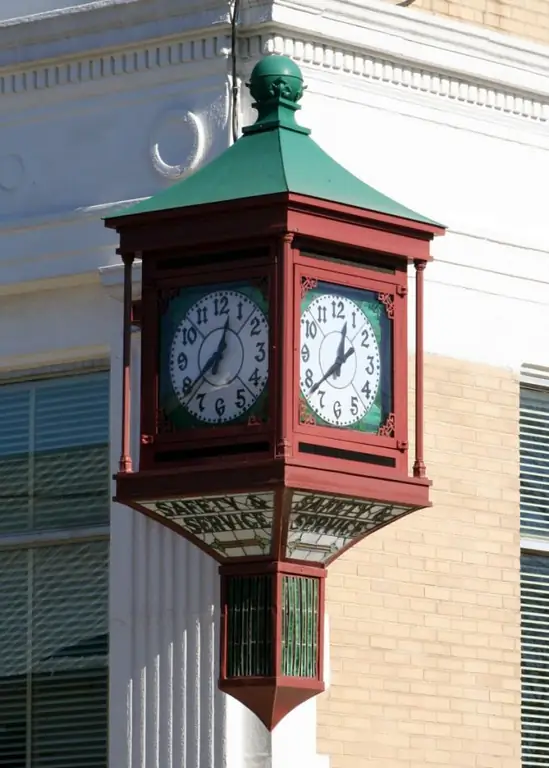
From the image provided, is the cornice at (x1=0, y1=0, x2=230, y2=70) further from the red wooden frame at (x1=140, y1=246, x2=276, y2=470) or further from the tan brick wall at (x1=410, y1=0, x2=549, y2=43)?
the red wooden frame at (x1=140, y1=246, x2=276, y2=470)

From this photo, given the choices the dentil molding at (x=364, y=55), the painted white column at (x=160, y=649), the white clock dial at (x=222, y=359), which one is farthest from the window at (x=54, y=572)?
the white clock dial at (x=222, y=359)

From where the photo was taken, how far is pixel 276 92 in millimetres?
9289

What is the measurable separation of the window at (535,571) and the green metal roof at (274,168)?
199 cm

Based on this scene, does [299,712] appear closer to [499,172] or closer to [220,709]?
[220,709]

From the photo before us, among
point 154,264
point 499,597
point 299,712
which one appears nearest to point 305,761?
point 299,712

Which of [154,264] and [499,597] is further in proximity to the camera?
[499,597]

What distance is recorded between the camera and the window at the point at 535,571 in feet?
34.7

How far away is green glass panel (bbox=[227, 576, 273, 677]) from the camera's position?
8859mm

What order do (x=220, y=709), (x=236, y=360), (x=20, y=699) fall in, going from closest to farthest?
(x=236, y=360)
(x=220, y=709)
(x=20, y=699)

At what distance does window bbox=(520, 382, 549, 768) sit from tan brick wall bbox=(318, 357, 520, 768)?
155 mm

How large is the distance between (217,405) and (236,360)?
174 mm

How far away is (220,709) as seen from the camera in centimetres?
956

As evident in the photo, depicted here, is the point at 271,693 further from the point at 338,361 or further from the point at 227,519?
the point at 338,361

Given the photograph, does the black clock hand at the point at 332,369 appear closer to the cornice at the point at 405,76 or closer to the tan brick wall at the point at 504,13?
the cornice at the point at 405,76
